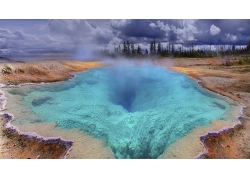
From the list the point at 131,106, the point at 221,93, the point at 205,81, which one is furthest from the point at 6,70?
the point at 221,93

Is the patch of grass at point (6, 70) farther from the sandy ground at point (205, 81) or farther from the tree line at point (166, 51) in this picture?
the tree line at point (166, 51)

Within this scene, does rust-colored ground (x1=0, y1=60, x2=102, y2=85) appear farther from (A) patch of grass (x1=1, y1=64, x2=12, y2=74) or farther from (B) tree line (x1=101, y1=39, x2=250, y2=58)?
(B) tree line (x1=101, y1=39, x2=250, y2=58)

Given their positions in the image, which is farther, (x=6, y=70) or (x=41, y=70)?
(x=41, y=70)

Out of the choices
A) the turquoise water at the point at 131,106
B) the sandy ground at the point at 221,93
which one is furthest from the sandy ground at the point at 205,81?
the turquoise water at the point at 131,106

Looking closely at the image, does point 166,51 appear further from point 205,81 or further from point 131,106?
point 131,106

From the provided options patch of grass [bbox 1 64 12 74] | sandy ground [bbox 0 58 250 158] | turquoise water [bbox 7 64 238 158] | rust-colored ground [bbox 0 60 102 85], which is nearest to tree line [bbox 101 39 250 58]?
sandy ground [bbox 0 58 250 158]
